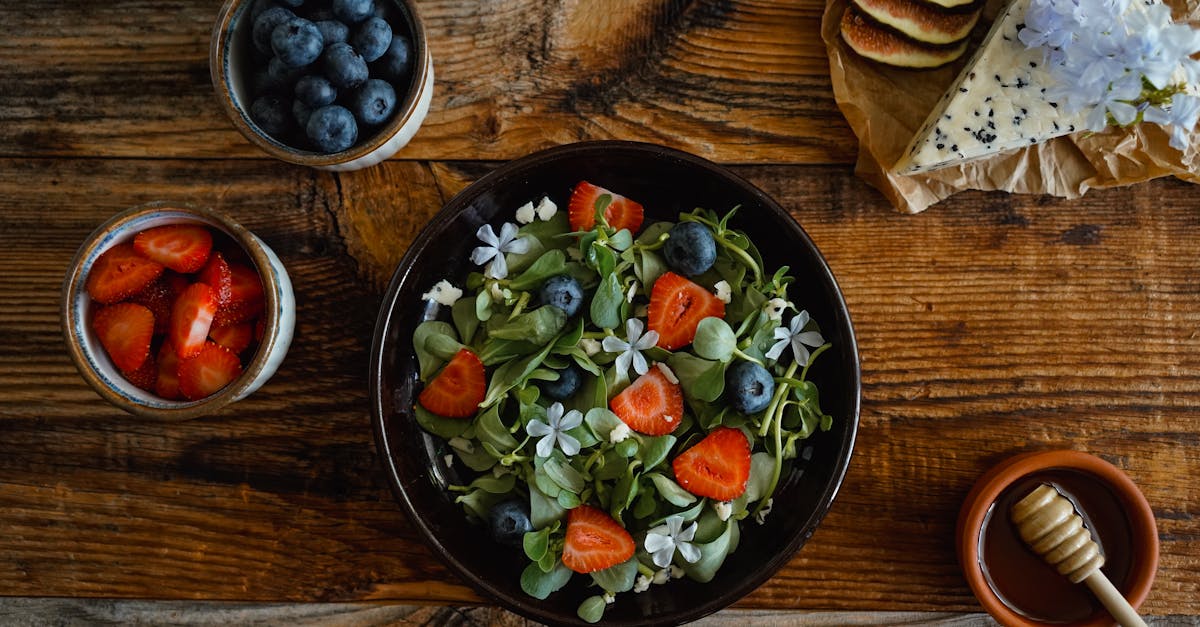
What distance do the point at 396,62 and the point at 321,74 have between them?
0.39 ft

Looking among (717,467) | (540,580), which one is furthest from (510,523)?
(717,467)

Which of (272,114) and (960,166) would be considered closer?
(272,114)

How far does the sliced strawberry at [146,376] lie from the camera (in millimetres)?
1320

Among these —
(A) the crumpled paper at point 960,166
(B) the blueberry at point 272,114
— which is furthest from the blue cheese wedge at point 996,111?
(B) the blueberry at point 272,114

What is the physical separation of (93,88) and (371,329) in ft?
2.17

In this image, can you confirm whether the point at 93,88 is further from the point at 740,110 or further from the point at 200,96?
the point at 740,110

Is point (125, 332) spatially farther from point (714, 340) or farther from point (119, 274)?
point (714, 340)

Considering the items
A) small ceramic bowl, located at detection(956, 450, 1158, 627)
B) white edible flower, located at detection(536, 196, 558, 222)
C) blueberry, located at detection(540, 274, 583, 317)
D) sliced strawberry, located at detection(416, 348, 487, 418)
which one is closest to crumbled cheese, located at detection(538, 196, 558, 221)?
white edible flower, located at detection(536, 196, 558, 222)

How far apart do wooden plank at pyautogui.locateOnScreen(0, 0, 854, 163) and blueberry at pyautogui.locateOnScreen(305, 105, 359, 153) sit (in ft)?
0.65

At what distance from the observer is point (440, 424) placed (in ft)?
4.32

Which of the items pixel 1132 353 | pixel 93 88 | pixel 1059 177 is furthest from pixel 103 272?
pixel 1132 353

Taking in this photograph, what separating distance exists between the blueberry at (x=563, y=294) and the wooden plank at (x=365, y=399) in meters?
0.34

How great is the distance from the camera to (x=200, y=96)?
4.90ft

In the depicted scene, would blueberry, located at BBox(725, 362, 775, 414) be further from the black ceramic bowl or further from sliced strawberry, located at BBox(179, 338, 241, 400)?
sliced strawberry, located at BBox(179, 338, 241, 400)
